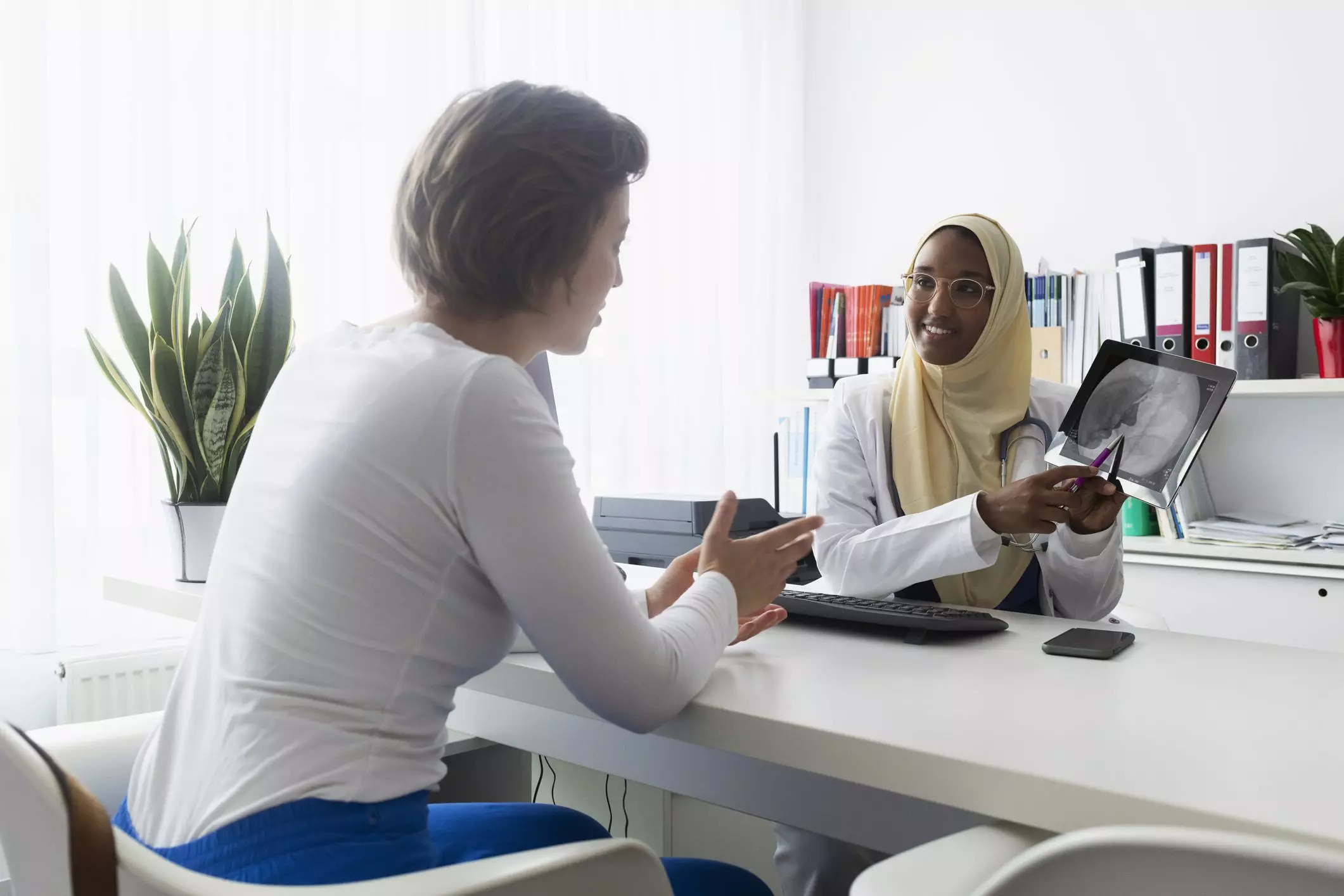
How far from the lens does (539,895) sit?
70 centimetres

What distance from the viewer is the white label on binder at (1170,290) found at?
2740 mm

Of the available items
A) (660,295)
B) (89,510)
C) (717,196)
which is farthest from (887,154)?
(89,510)

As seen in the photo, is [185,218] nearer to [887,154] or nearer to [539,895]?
[539,895]

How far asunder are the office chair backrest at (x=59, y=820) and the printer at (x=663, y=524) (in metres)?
1.33

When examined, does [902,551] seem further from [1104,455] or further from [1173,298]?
[1173,298]

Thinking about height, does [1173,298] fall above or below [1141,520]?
above

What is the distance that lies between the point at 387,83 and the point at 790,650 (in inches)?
80.8

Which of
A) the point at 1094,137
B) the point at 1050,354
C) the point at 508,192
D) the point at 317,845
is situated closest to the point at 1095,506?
the point at 508,192

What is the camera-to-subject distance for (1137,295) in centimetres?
283

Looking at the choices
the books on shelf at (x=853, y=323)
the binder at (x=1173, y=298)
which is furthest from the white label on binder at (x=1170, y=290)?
the books on shelf at (x=853, y=323)

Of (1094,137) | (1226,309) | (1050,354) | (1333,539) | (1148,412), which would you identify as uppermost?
(1094,137)

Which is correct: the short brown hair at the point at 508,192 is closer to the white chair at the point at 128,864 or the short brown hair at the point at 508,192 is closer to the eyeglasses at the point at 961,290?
the white chair at the point at 128,864

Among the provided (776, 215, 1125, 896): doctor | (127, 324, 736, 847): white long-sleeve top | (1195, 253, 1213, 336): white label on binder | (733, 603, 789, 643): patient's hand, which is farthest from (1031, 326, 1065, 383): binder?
(127, 324, 736, 847): white long-sleeve top

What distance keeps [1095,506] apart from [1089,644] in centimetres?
42
